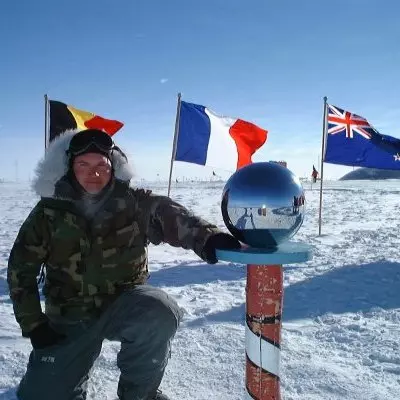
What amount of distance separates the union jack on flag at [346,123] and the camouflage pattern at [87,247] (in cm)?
692

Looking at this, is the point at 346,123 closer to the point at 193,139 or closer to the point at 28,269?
the point at 193,139

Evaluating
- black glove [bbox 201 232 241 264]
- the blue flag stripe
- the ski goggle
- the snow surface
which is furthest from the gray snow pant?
the blue flag stripe

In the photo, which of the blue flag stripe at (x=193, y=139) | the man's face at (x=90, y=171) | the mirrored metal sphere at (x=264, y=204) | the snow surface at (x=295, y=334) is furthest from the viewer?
the blue flag stripe at (x=193, y=139)

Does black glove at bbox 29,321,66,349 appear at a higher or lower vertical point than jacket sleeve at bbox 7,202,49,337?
lower

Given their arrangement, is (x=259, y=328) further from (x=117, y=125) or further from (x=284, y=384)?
(x=117, y=125)

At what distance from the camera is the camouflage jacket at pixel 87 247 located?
2158mm

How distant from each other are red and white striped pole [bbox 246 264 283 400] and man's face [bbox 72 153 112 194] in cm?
98

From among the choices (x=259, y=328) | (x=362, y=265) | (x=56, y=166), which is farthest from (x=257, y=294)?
(x=362, y=265)

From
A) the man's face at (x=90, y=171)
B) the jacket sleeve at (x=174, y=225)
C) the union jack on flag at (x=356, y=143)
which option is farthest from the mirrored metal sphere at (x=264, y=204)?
the union jack on flag at (x=356, y=143)

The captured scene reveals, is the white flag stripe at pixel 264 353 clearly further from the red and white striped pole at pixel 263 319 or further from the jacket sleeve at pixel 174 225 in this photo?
the jacket sleeve at pixel 174 225

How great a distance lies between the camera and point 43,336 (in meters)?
2.11

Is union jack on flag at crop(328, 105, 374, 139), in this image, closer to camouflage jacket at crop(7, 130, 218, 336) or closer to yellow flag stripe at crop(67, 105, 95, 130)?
yellow flag stripe at crop(67, 105, 95, 130)

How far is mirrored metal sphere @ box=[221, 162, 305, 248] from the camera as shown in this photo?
165 cm

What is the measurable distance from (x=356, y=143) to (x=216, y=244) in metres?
7.34
